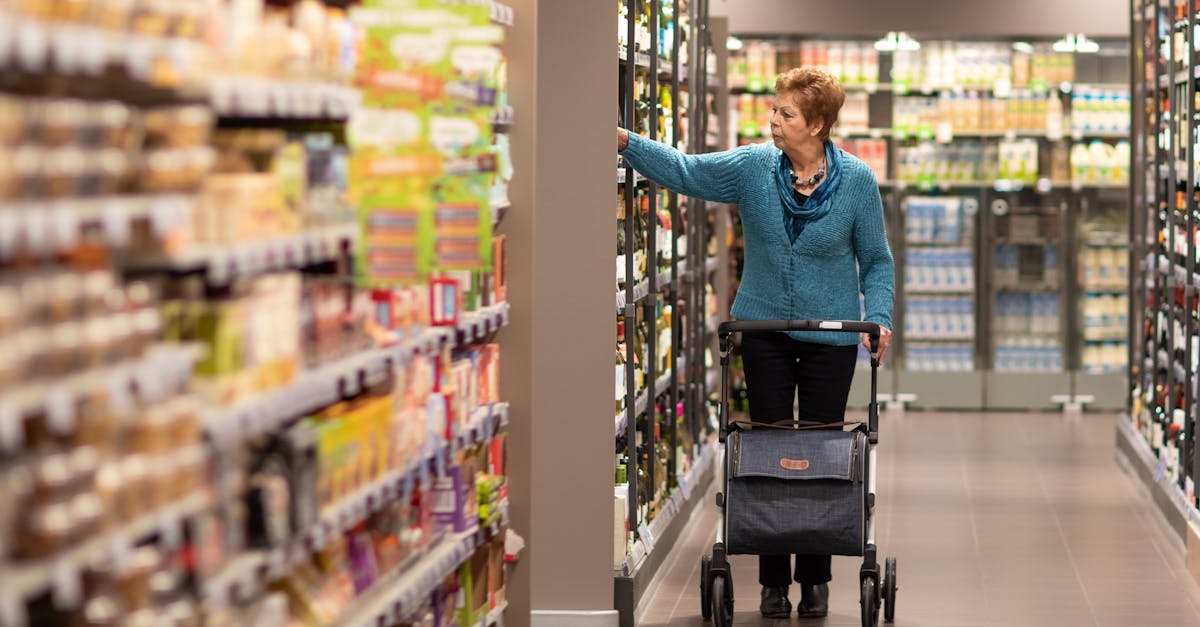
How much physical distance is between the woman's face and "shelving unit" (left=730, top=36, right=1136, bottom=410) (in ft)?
22.1

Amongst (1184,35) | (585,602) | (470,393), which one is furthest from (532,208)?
(1184,35)

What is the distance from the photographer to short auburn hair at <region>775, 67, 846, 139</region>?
5.76 meters

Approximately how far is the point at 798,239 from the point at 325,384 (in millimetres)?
2945

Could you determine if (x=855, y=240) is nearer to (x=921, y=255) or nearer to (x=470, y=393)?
(x=470, y=393)

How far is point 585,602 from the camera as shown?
5875 mm

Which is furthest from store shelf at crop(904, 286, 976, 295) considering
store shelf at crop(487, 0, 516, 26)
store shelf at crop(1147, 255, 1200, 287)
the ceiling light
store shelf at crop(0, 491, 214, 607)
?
store shelf at crop(0, 491, 214, 607)

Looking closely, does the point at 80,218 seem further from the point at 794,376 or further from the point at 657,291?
the point at 657,291

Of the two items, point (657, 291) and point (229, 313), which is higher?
point (229, 313)

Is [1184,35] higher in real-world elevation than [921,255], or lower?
higher

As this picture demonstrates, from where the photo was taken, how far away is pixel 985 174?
1273 cm

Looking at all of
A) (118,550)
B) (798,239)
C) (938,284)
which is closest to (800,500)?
(798,239)

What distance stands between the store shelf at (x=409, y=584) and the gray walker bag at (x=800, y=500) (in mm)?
1169

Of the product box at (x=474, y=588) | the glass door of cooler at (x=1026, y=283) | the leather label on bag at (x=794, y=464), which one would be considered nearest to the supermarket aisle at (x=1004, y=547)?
the leather label on bag at (x=794, y=464)

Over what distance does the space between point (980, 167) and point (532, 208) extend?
27.9 feet
